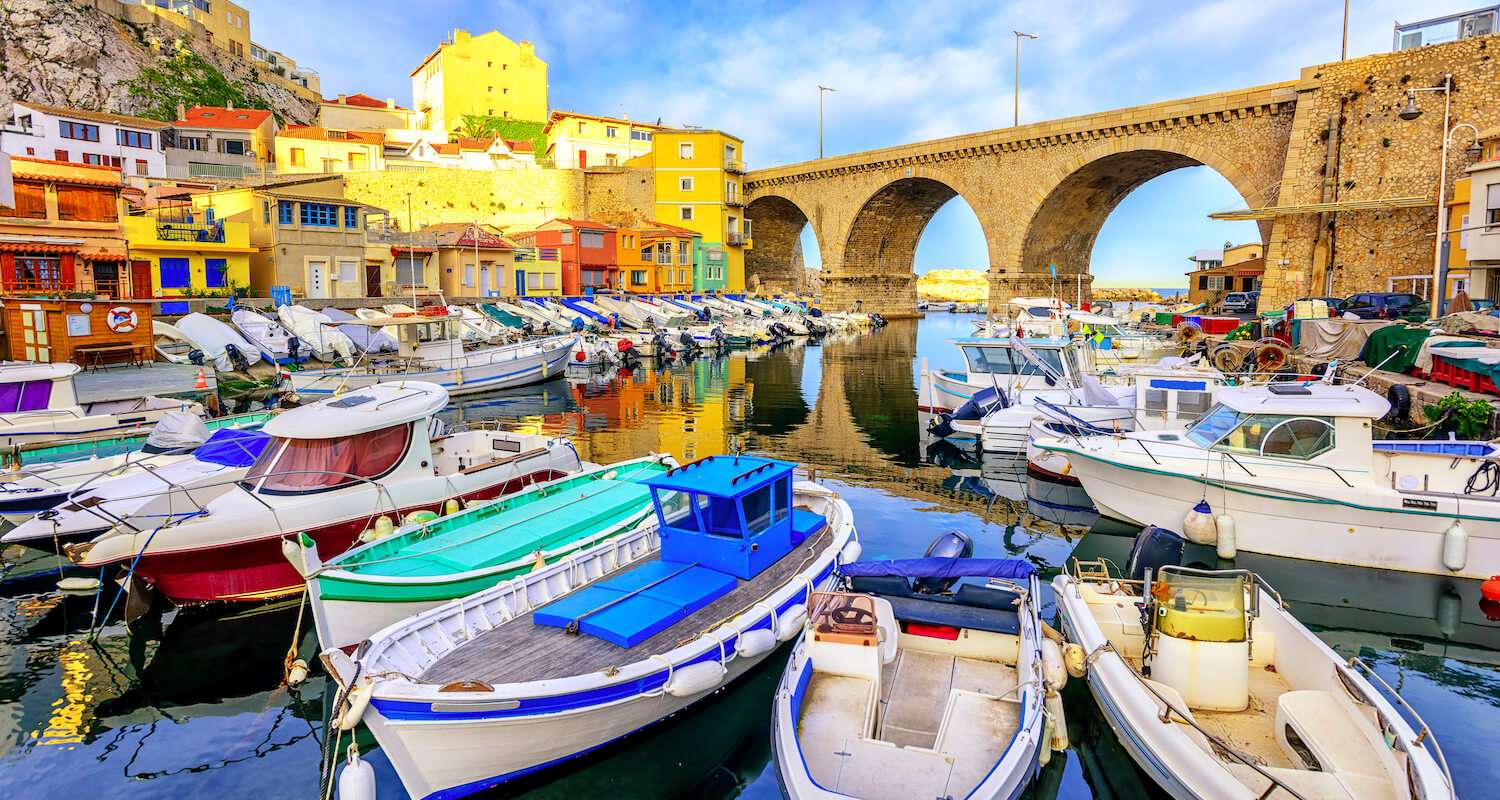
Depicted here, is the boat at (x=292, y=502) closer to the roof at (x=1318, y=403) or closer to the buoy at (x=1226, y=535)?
the buoy at (x=1226, y=535)

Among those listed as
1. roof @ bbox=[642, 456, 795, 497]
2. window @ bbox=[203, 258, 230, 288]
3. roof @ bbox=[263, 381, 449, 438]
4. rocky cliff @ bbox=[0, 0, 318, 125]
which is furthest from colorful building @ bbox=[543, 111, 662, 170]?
roof @ bbox=[642, 456, 795, 497]

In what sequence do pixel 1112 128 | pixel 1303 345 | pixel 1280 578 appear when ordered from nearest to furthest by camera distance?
pixel 1280 578, pixel 1303 345, pixel 1112 128

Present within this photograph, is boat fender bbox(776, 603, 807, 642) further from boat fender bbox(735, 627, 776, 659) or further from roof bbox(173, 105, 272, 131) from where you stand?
roof bbox(173, 105, 272, 131)

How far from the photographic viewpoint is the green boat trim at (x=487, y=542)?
6562 mm

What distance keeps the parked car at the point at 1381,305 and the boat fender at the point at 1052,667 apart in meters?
20.4

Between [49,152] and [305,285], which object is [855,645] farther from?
[49,152]

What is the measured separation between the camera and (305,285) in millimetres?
28844

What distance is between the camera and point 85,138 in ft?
130

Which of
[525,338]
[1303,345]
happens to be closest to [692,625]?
[1303,345]

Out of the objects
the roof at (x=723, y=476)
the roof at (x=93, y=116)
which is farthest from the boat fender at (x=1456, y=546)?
the roof at (x=93, y=116)

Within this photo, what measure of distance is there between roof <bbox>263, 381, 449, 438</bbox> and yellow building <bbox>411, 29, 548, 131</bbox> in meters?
63.4

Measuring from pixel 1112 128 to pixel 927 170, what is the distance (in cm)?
1123

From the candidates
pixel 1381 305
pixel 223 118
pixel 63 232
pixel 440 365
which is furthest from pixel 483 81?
pixel 1381 305

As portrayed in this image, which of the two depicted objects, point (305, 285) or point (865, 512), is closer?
point (865, 512)
